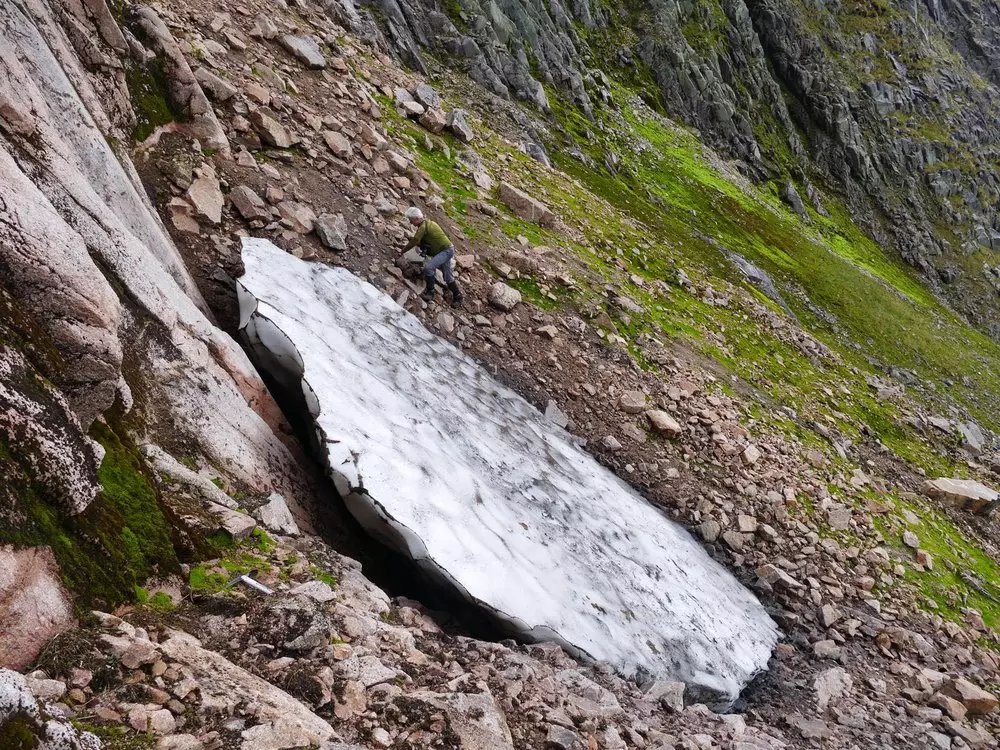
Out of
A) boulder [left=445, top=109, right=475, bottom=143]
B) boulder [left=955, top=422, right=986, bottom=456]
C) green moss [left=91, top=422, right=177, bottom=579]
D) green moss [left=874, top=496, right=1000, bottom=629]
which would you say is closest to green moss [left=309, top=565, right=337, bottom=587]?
green moss [left=91, top=422, right=177, bottom=579]

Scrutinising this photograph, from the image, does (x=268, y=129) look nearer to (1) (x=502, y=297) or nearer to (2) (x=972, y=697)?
(1) (x=502, y=297)

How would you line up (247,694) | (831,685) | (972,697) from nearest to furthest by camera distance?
(247,694) → (831,685) → (972,697)

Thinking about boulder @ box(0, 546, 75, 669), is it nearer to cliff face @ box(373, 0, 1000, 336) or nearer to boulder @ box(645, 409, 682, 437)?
boulder @ box(645, 409, 682, 437)

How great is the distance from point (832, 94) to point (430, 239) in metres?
68.6

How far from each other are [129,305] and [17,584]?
3.77 metres

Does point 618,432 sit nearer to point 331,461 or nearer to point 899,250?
point 331,461

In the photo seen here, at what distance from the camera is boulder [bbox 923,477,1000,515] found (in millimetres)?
18078

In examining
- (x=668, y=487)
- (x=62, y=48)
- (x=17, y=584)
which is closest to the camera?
(x=17, y=584)

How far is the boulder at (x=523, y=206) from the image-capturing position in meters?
19.0

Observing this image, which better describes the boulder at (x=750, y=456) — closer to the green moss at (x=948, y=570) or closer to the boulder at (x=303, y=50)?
the green moss at (x=948, y=570)

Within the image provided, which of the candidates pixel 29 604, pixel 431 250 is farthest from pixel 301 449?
pixel 431 250

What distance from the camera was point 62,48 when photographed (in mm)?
9039

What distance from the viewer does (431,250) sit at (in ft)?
45.8

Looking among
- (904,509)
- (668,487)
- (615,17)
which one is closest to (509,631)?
(668,487)
